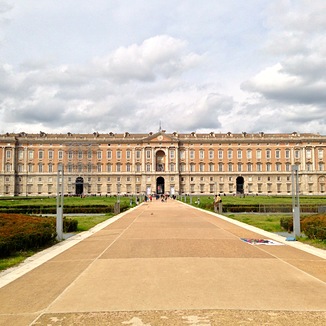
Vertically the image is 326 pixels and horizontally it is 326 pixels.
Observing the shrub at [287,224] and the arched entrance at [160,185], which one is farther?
the arched entrance at [160,185]

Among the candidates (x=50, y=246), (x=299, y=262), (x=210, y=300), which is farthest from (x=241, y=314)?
(x=50, y=246)

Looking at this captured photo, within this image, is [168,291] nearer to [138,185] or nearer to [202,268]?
[202,268]

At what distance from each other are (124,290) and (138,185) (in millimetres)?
78830

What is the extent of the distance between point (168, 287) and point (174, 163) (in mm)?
77952

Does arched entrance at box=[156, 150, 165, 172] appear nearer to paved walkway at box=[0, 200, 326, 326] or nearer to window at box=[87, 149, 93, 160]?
window at box=[87, 149, 93, 160]

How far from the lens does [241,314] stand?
526 centimetres

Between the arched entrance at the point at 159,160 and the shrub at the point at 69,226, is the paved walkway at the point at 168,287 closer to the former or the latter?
the shrub at the point at 69,226

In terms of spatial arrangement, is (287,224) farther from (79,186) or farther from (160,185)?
(79,186)

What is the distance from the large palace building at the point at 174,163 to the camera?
3310 inches

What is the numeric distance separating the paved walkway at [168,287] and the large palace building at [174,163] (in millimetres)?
73319

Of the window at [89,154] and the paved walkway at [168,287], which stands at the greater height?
the window at [89,154]

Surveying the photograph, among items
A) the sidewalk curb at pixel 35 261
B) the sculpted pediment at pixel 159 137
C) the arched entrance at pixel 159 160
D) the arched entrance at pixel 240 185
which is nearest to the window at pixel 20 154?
the sculpted pediment at pixel 159 137

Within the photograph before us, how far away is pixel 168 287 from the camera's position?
6668 mm

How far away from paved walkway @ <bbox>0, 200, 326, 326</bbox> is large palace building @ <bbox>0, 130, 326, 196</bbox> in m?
73.3
